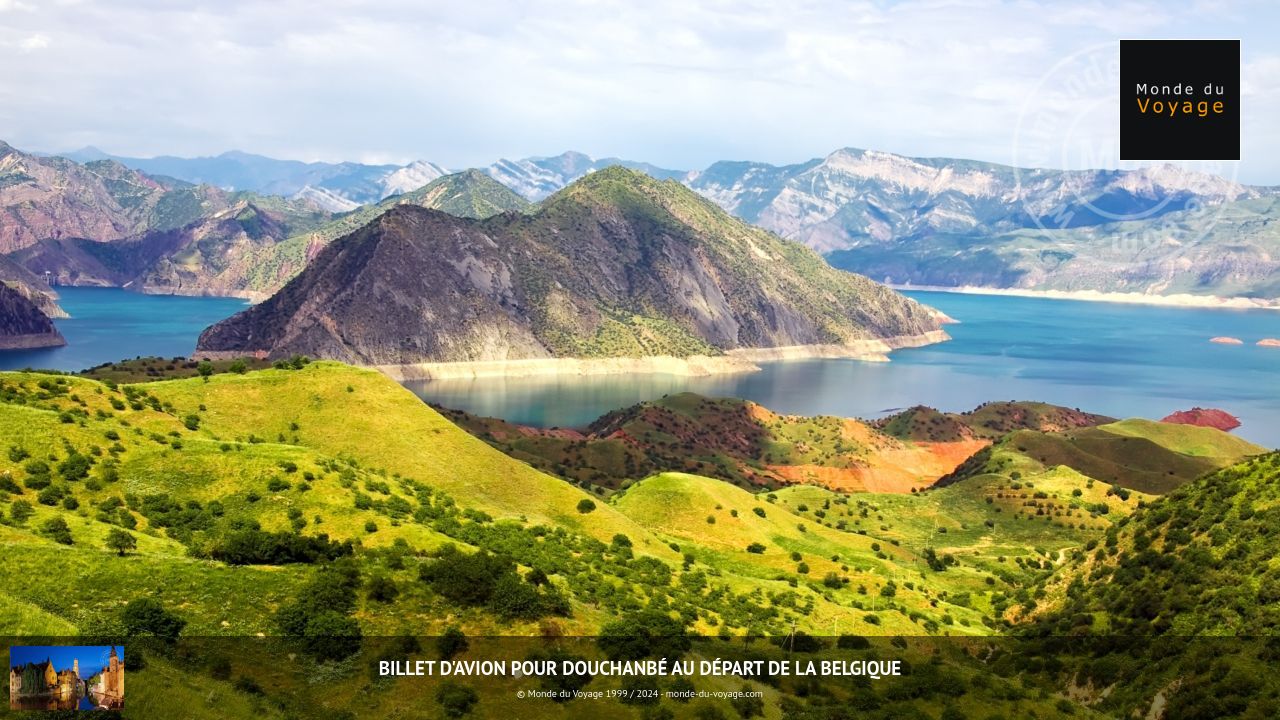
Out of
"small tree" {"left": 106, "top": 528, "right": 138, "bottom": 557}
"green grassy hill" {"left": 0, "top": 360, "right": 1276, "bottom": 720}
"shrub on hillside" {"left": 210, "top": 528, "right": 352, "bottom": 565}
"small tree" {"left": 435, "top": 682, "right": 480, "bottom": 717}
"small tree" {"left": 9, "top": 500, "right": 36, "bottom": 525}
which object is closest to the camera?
"small tree" {"left": 435, "top": 682, "right": 480, "bottom": 717}

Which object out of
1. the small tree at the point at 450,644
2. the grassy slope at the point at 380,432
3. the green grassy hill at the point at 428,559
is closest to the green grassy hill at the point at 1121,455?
the green grassy hill at the point at 428,559

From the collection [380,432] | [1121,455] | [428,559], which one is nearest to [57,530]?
[428,559]

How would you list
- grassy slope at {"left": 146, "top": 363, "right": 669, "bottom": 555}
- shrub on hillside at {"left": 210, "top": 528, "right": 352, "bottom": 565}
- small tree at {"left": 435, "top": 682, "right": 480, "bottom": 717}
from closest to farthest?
1. small tree at {"left": 435, "top": 682, "right": 480, "bottom": 717}
2. shrub on hillside at {"left": 210, "top": 528, "right": 352, "bottom": 565}
3. grassy slope at {"left": 146, "top": 363, "right": 669, "bottom": 555}

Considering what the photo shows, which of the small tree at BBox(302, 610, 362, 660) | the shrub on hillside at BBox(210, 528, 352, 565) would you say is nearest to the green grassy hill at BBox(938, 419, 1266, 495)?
the shrub on hillside at BBox(210, 528, 352, 565)

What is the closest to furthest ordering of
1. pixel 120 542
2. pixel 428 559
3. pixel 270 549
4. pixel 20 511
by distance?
pixel 120 542
pixel 20 511
pixel 270 549
pixel 428 559

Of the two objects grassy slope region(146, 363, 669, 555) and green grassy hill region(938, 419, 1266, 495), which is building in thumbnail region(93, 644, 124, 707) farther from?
green grassy hill region(938, 419, 1266, 495)

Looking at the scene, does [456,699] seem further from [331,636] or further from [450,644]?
[331,636]

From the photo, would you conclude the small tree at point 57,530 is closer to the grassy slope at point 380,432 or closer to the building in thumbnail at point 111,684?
the building in thumbnail at point 111,684

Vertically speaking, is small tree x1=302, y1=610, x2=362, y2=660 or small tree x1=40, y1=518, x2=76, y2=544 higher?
small tree x1=40, y1=518, x2=76, y2=544

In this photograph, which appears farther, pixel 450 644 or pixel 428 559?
pixel 428 559

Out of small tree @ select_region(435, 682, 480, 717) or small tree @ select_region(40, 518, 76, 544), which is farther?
small tree @ select_region(40, 518, 76, 544)
